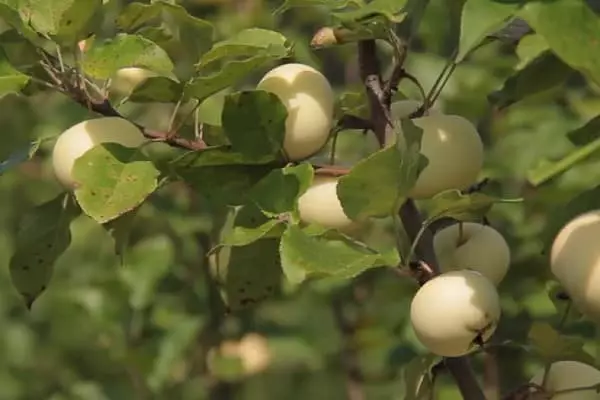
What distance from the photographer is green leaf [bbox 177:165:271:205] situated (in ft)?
A: 2.92

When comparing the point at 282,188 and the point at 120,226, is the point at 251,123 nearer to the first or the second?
the point at 282,188

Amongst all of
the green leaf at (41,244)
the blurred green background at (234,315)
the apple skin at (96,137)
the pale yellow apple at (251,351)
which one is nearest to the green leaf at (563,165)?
the apple skin at (96,137)

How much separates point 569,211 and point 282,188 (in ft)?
0.82

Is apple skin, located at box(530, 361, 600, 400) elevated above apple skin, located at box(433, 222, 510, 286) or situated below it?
below

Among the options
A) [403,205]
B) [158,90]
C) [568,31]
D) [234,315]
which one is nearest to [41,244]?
[158,90]

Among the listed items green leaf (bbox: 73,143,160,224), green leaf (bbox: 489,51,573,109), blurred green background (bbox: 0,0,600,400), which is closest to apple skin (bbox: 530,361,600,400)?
green leaf (bbox: 489,51,573,109)

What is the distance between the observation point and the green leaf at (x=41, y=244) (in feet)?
3.44

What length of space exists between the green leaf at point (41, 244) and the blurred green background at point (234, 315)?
1.74 feet

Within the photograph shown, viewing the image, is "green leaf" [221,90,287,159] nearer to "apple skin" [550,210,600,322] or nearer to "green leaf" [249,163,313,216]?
"green leaf" [249,163,313,216]

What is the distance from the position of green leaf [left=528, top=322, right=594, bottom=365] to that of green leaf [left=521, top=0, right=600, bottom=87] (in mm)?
269

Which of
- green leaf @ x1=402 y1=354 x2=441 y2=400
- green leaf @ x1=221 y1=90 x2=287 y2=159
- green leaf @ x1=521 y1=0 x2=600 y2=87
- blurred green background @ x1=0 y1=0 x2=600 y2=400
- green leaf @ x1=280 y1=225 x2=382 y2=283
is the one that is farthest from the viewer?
blurred green background @ x1=0 y1=0 x2=600 y2=400

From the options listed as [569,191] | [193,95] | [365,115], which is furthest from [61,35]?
[569,191]

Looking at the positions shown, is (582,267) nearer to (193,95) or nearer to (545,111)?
(193,95)

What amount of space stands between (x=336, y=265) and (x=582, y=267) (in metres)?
0.16
